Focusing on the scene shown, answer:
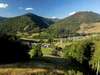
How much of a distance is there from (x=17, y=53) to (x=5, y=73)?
47.9 meters

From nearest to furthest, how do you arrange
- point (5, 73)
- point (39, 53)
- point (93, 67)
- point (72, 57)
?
point (5, 73) → point (93, 67) → point (72, 57) → point (39, 53)

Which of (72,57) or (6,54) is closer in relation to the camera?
(6,54)

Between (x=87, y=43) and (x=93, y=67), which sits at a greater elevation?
(x=87, y=43)

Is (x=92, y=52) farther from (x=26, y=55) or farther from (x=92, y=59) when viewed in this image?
(x=26, y=55)

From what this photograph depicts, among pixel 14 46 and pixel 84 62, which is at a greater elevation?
pixel 14 46

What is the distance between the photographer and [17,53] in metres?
118

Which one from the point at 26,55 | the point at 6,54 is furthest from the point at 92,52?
the point at 6,54

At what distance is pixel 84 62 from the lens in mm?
120000

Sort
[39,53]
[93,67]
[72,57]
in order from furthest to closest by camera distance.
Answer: [39,53], [72,57], [93,67]

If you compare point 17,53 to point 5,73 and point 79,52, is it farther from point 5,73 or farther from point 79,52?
point 5,73

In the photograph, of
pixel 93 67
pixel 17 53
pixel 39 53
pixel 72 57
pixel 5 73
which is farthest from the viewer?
pixel 39 53

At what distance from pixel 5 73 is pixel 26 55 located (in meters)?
55.0

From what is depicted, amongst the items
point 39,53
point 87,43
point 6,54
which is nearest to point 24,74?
point 6,54

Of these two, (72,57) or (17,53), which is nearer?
(17,53)
